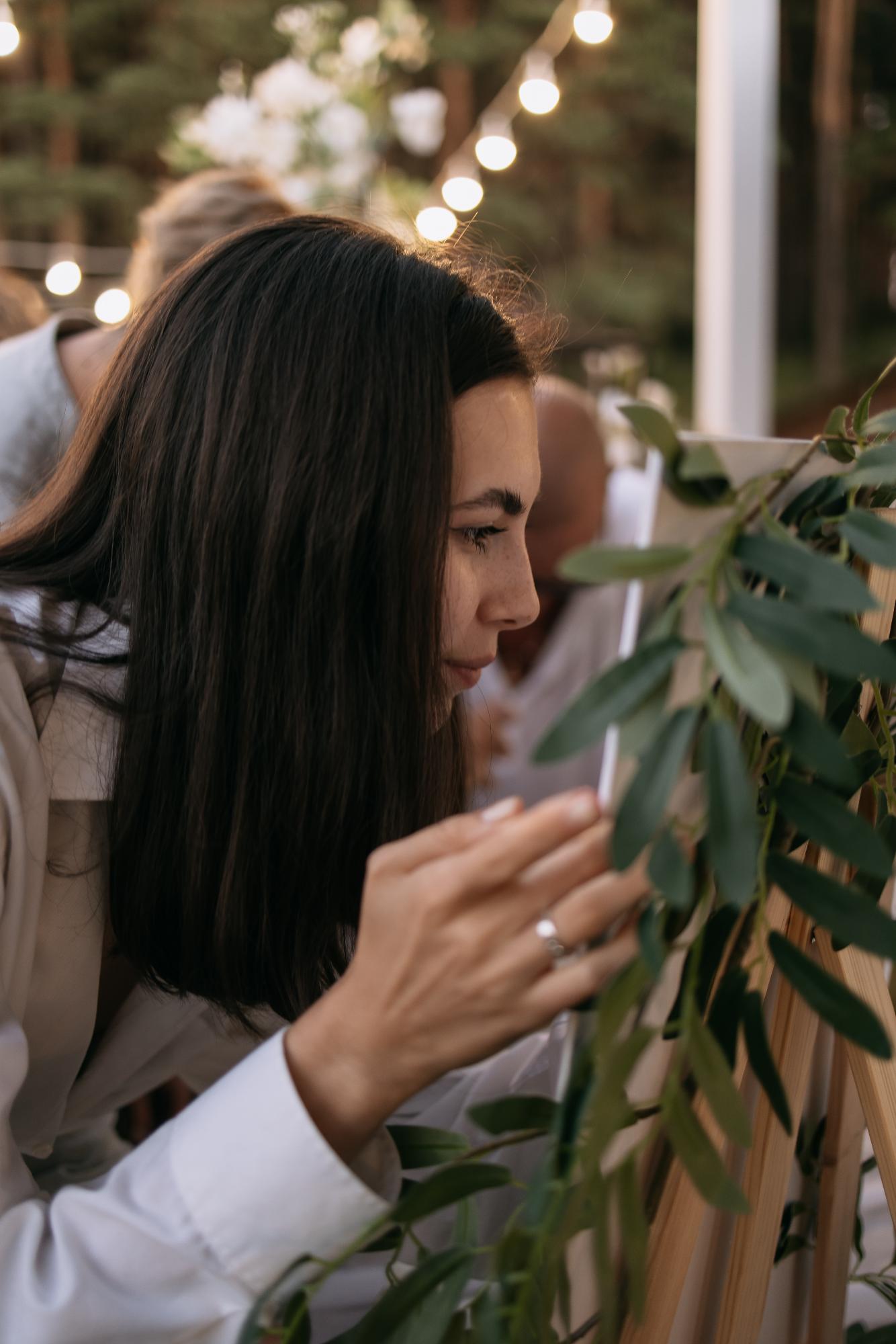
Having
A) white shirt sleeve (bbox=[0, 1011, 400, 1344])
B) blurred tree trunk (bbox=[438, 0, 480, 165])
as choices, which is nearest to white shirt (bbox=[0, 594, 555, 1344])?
white shirt sleeve (bbox=[0, 1011, 400, 1344])

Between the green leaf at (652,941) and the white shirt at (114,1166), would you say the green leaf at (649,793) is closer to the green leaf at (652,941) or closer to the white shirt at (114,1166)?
the green leaf at (652,941)

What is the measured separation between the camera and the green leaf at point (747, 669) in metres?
0.45

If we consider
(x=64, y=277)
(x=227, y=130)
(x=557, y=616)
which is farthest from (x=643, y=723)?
(x=64, y=277)

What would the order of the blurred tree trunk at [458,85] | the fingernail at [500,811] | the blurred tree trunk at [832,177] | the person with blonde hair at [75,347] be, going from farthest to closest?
1. the blurred tree trunk at [458,85]
2. the blurred tree trunk at [832,177]
3. the person with blonde hair at [75,347]
4. the fingernail at [500,811]

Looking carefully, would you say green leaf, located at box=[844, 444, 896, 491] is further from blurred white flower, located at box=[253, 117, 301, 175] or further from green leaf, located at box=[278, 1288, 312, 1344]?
blurred white flower, located at box=[253, 117, 301, 175]

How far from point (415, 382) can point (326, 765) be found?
25cm

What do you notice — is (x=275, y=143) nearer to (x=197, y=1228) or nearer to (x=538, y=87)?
(x=538, y=87)

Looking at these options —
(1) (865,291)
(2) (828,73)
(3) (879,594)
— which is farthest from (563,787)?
(1) (865,291)

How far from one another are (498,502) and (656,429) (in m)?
0.30

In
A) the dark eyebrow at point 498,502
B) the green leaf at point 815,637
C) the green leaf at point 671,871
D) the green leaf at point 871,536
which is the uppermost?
the dark eyebrow at point 498,502

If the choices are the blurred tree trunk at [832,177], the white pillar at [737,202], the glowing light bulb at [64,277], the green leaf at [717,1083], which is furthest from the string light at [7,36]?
the blurred tree trunk at [832,177]

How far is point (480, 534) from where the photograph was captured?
83 centimetres

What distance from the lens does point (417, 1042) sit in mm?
573

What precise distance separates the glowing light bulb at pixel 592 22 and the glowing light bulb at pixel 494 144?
0.32 metres
